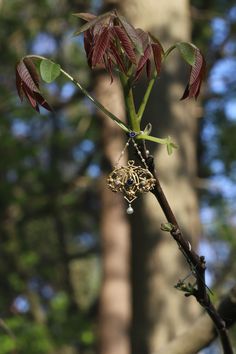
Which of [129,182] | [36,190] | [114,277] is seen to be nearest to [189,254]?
[129,182]

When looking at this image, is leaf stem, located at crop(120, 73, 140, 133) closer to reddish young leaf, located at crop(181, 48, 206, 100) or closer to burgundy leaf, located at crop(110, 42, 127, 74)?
burgundy leaf, located at crop(110, 42, 127, 74)

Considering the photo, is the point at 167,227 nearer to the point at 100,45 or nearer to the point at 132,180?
the point at 132,180

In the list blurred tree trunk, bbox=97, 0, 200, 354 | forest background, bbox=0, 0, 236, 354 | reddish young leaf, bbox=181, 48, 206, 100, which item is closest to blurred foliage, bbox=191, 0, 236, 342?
forest background, bbox=0, 0, 236, 354

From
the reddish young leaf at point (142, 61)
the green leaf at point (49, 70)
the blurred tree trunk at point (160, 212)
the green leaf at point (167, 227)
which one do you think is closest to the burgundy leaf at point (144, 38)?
the reddish young leaf at point (142, 61)

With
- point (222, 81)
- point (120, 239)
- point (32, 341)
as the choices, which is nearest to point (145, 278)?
point (32, 341)

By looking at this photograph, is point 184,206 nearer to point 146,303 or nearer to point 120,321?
point 146,303

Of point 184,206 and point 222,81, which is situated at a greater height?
point 184,206

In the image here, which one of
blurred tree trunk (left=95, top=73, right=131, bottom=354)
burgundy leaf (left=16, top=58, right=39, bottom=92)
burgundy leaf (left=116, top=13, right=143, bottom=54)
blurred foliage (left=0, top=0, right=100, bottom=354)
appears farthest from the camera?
blurred foliage (left=0, top=0, right=100, bottom=354)

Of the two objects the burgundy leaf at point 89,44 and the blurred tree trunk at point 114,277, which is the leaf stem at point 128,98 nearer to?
the burgundy leaf at point 89,44
